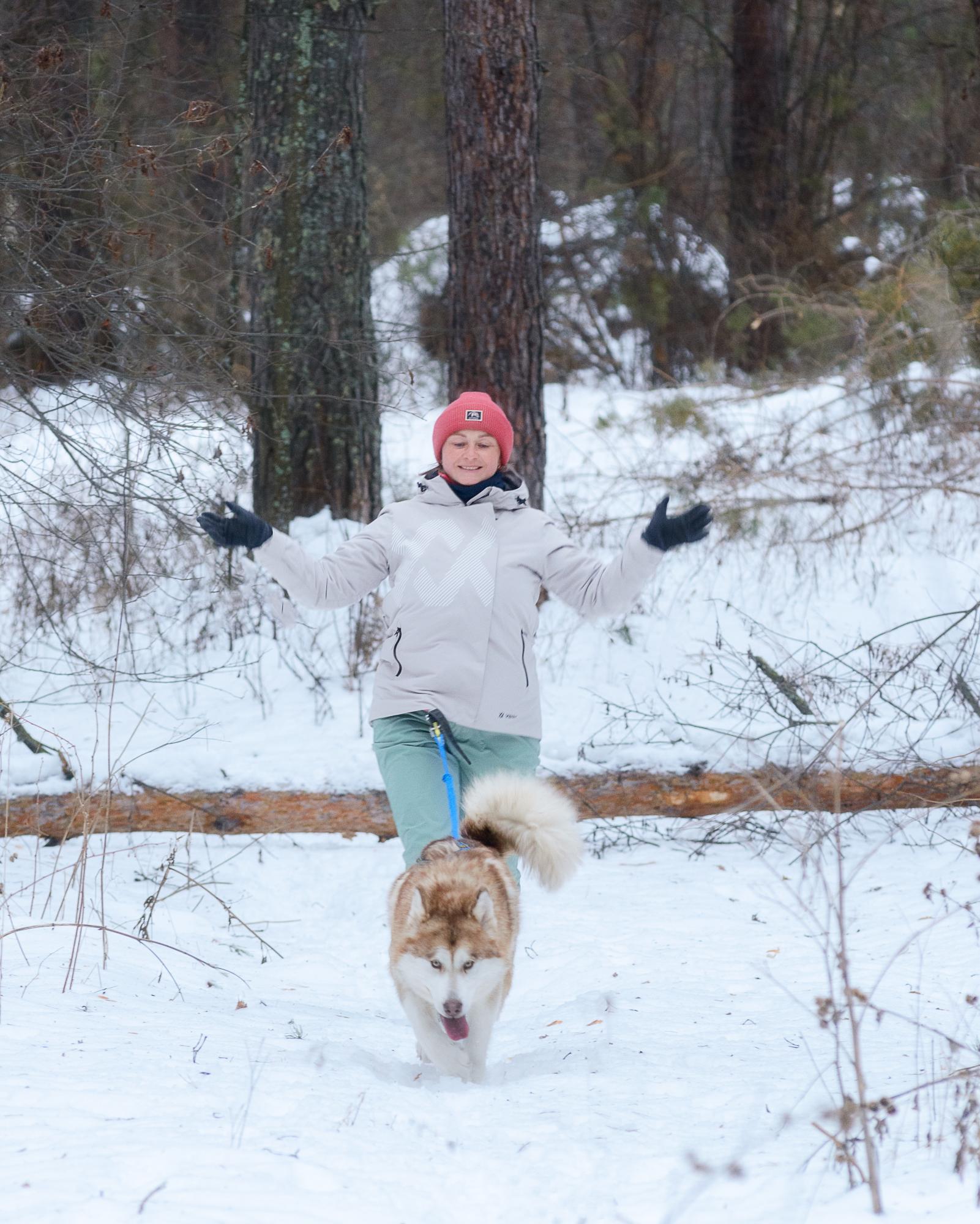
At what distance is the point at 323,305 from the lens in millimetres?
8016

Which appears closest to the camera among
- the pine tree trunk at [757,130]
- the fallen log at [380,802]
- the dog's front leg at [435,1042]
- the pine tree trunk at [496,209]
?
the dog's front leg at [435,1042]

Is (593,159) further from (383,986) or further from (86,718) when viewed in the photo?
(383,986)

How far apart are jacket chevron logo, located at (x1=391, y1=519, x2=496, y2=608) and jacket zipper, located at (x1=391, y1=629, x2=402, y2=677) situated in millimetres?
146

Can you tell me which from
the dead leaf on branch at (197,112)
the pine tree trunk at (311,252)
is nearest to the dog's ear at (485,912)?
the dead leaf on branch at (197,112)

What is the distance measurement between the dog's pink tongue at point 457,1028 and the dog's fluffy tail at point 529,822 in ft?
1.84

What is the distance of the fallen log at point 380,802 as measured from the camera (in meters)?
5.96

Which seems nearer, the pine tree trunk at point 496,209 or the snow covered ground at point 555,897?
the snow covered ground at point 555,897

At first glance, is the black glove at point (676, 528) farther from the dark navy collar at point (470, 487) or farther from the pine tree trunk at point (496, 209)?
the pine tree trunk at point (496, 209)

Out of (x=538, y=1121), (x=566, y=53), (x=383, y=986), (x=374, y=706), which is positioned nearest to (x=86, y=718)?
(x=383, y=986)

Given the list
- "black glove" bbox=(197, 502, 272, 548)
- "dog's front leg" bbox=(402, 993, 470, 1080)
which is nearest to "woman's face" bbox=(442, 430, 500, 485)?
"black glove" bbox=(197, 502, 272, 548)

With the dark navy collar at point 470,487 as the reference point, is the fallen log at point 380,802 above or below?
below

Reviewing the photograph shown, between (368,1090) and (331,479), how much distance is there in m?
5.52

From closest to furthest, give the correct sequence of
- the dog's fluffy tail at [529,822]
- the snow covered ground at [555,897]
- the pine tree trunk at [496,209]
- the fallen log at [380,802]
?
1. the snow covered ground at [555,897]
2. the dog's fluffy tail at [529,822]
3. the fallen log at [380,802]
4. the pine tree trunk at [496,209]

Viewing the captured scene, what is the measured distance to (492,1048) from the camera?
4.27 metres
